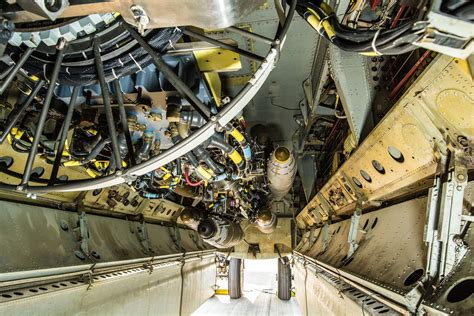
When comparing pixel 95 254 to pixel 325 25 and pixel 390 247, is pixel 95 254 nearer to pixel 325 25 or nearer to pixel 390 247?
pixel 390 247

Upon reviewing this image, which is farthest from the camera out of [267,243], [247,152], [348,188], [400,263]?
[267,243]

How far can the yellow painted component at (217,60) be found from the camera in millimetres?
1613

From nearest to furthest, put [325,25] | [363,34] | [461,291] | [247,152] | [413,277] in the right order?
[363,34]
[325,25]
[461,291]
[413,277]
[247,152]

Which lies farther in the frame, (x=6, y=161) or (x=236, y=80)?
(x=236, y=80)

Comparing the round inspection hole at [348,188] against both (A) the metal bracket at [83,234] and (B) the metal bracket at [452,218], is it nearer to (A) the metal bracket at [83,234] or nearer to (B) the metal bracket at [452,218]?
(B) the metal bracket at [452,218]

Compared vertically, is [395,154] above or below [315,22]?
below

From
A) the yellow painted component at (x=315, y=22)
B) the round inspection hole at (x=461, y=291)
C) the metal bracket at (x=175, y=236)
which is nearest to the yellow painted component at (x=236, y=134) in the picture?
the yellow painted component at (x=315, y=22)

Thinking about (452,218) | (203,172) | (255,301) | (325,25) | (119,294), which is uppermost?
(325,25)

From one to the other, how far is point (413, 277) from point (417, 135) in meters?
0.82

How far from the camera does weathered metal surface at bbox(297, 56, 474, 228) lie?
4.54 feet

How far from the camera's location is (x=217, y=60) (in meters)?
1.65

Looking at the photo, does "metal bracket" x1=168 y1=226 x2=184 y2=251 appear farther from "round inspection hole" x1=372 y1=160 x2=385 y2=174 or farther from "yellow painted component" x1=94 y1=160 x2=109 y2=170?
"round inspection hole" x1=372 y1=160 x2=385 y2=174

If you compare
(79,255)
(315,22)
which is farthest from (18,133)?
(315,22)

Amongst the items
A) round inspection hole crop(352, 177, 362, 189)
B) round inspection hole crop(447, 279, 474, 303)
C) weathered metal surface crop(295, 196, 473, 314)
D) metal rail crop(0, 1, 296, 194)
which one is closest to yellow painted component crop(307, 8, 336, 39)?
metal rail crop(0, 1, 296, 194)
